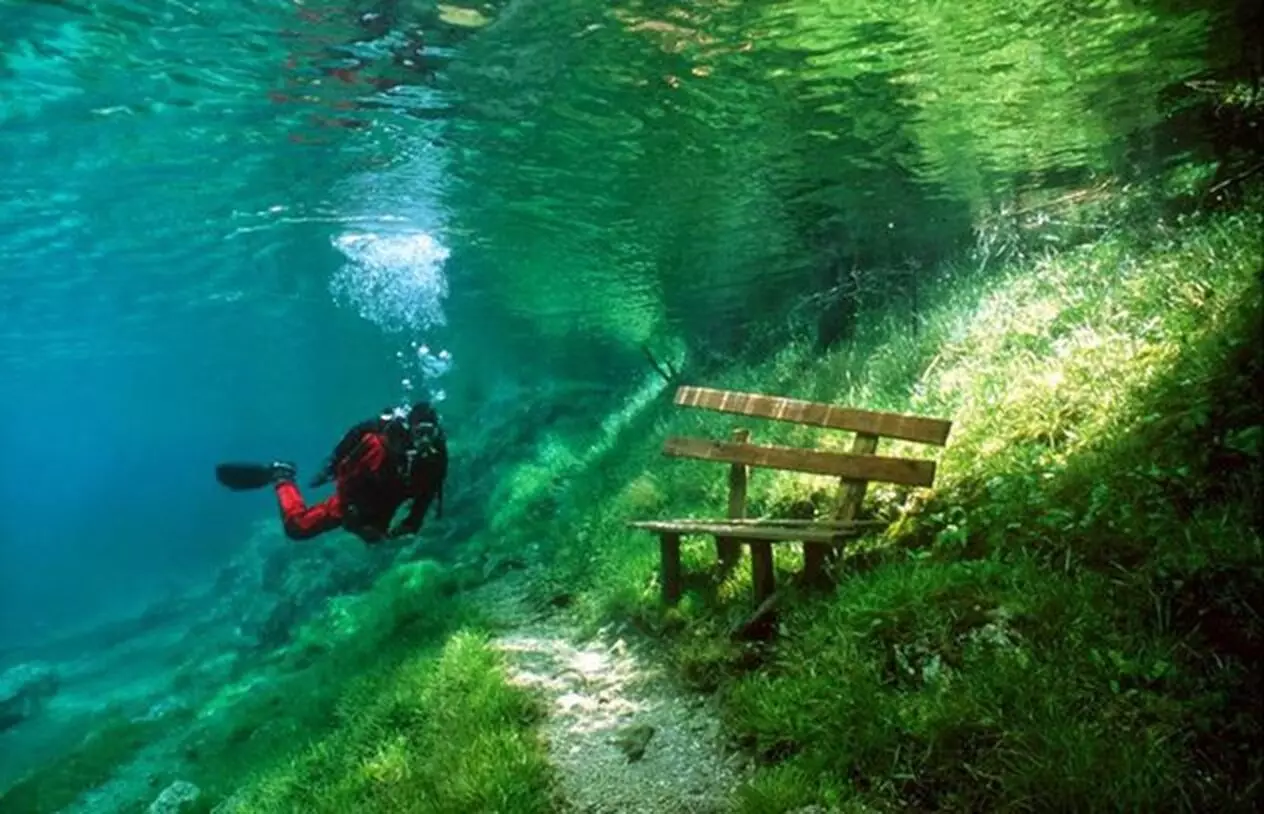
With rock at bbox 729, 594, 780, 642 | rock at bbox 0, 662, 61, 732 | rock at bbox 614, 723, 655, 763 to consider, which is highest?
rock at bbox 729, 594, 780, 642

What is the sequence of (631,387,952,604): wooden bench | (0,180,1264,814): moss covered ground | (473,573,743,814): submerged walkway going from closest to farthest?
1. (0,180,1264,814): moss covered ground
2. (473,573,743,814): submerged walkway
3. (631,387,952,604): wooden bench

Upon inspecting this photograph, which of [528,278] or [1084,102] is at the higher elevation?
[1084,102]

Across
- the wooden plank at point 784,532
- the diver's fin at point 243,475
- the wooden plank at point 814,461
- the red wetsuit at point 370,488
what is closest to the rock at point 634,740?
the wooden plank at point 784,532

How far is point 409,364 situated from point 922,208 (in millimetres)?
66528

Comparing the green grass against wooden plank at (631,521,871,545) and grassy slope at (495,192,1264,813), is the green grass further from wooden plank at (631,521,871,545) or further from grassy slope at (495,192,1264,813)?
wooden plank at (631,521,871,545)

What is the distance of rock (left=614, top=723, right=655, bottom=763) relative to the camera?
18.3 ft

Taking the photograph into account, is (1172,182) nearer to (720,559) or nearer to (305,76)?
(720,559)

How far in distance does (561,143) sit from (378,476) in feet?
22.3

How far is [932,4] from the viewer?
8406mm

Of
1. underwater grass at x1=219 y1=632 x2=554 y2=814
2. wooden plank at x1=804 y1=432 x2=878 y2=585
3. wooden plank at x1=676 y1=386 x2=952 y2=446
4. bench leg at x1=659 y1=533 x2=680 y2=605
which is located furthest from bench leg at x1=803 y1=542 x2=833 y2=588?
underwater grass at x1=219 y1=632 x2=554 y2=814

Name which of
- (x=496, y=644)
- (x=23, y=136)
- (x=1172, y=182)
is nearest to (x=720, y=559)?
(x=496, y=644)

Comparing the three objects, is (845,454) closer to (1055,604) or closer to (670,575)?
(1055,604)

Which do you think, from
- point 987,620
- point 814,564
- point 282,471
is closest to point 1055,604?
point 987,620

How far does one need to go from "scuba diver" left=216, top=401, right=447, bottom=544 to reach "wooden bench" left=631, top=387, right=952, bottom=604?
389cm
